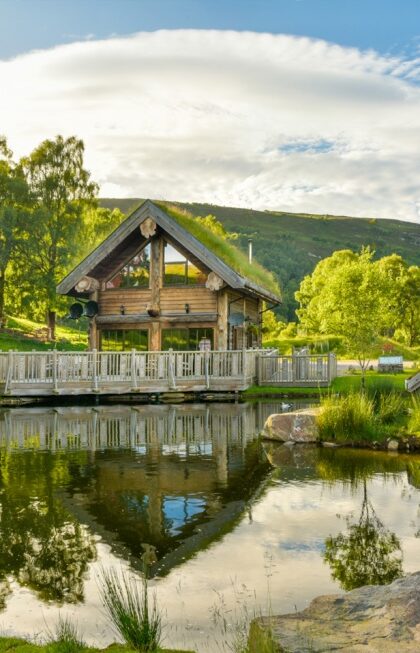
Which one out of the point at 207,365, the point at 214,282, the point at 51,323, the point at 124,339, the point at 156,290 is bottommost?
the point at 207,365

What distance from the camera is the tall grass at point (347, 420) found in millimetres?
16906

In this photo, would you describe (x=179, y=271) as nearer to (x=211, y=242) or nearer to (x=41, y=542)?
Answer: (x=211, y=242)

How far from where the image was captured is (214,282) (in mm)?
31438

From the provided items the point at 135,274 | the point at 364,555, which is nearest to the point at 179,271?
the point at 135,274

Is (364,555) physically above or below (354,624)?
below

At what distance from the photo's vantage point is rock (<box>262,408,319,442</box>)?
1727cm

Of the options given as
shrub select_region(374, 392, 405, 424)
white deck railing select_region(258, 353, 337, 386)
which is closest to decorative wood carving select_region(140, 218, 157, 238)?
white deck railing select_region(258, 353, 337, 386)

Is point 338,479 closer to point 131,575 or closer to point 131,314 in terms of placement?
point 131,575

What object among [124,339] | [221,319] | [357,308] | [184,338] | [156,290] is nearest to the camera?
[221,319]

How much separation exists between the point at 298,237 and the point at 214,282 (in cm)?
14972

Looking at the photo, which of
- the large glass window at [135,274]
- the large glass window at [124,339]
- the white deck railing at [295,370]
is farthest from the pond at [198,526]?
the large glass window at [135,274]

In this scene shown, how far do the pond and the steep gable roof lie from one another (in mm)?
14220

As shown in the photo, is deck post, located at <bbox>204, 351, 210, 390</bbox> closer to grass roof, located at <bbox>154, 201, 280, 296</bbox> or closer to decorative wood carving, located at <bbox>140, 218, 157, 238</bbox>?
grass roof, located at <bbox>154, 201, 280, 296</bbox>

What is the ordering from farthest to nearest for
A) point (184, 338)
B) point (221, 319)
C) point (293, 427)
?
point (184, 338) < point (221, 319) < point (293, 427)
